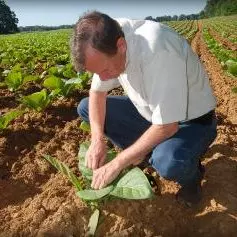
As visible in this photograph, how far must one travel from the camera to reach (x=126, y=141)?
3275 mm

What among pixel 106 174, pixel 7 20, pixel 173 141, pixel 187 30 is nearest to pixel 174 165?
pixel 173 141

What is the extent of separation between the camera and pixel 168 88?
231 centimetres

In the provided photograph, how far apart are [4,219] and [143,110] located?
1.08 m

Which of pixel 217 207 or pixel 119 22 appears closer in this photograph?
pixel 119 22

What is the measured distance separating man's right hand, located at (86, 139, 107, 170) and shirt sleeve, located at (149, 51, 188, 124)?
53 centimetres

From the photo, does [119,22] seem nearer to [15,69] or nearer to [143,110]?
[143,110]

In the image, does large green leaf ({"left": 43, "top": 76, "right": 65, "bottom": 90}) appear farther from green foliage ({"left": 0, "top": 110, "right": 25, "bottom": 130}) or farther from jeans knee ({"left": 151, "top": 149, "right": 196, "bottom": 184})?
jeans knee ({"left": 151, "top": 149, "right": 196, "bottom": 184})

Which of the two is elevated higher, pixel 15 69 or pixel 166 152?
pixel 166 152

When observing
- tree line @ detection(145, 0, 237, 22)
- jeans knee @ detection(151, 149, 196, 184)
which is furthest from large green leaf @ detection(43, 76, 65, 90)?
tree line @ detection(145, 0, 237, 22)

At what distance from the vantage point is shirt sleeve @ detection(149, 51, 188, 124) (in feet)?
7.59

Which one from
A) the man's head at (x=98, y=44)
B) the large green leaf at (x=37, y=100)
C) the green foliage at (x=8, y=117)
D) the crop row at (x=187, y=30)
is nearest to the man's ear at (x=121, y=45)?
the man's head at (x=98, y=44)

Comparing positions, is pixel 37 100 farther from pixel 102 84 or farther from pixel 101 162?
pixel 101 162

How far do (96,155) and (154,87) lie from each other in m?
0.64

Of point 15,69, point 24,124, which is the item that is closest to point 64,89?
point 24,124
